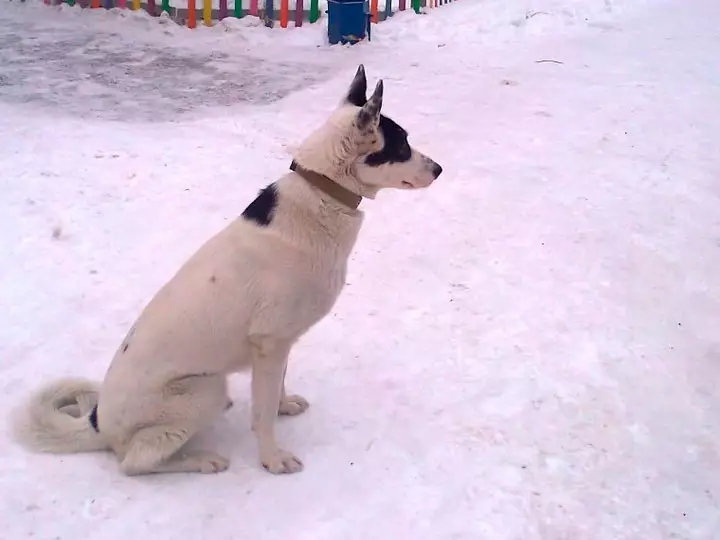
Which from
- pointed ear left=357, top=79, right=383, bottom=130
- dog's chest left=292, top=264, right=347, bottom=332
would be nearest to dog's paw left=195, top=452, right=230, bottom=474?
dog's chest left=292, top=264, right=347, bottom=332

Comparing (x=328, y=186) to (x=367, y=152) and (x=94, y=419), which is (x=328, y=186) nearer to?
(x=367, y=152)

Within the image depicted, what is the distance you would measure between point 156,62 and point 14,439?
620cm

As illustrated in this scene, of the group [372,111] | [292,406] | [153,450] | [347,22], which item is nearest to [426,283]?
[292,406]

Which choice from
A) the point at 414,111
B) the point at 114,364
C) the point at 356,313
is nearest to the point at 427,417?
the point at 356,313

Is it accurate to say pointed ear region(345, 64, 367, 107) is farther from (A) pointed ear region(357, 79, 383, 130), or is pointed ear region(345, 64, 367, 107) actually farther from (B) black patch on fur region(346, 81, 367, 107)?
(A) pointed ear region(357, 79, 383, 130)

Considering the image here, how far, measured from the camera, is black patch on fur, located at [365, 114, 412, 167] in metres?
2.83

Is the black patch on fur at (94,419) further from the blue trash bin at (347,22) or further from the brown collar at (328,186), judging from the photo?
the blue trash bin at (347,22)

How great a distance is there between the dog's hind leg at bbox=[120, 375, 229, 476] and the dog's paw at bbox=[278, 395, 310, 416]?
454 mm

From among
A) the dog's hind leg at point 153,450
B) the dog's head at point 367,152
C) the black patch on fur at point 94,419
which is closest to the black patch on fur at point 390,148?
the dog's head at point 367,152

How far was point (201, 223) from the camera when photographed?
495 centimetres

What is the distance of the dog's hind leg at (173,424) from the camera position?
283 centimetres

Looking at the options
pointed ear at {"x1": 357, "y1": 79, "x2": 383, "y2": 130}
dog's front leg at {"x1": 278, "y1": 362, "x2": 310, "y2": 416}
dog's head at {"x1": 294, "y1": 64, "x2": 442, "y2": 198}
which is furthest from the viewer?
dog's front leg at {"x1": 278, "y1": 362, "x2": 310, "y2": 416}

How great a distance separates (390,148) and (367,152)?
11 cm

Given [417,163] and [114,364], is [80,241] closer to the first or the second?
[114,364]
